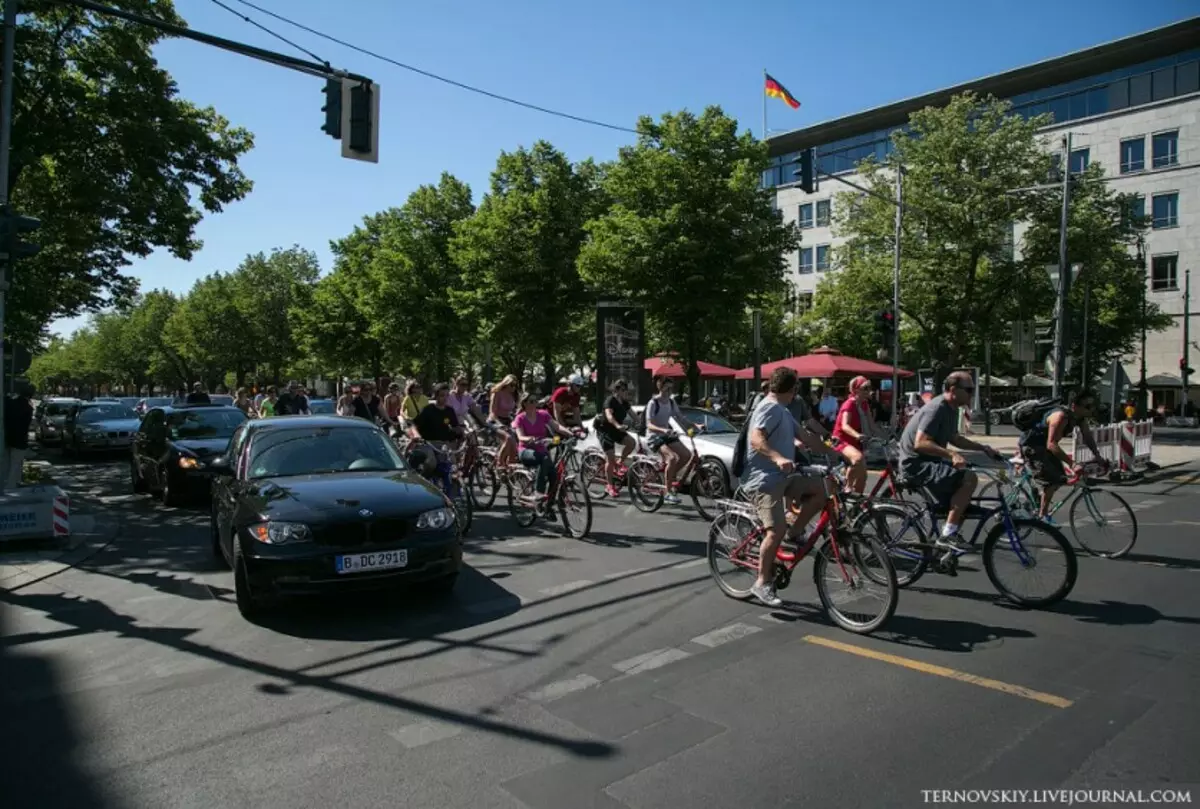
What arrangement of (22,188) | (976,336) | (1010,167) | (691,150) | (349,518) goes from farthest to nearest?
(976,336) < (1010,167) < (691,150) < (22,188) < (349,518)

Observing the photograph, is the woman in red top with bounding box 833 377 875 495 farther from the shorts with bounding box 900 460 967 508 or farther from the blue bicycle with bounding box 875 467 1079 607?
the blue bicycle with bounding box 875 467 1079 607

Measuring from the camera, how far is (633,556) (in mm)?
8297

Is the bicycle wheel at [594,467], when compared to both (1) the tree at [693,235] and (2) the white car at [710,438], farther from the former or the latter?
(1) the tree at [693,235]

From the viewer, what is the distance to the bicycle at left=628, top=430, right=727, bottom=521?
1129 centimetres

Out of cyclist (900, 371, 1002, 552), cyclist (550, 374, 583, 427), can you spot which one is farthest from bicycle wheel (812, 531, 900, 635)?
cyclist (550, 374, 583, 427)

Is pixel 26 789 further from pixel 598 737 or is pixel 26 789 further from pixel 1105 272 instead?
pixel 1105 272

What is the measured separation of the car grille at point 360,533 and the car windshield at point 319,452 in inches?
46.3

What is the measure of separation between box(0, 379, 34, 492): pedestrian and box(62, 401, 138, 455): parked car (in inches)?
302

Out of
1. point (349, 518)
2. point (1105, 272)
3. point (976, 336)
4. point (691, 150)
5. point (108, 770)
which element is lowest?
point (108, 770)

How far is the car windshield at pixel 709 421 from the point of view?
→ 13.7 meters

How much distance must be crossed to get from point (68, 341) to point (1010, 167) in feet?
457

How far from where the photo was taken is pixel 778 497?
5934mm

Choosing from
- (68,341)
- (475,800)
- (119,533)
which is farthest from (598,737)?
(68,341)

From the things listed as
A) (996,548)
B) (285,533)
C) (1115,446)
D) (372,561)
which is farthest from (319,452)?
(1115,446)
